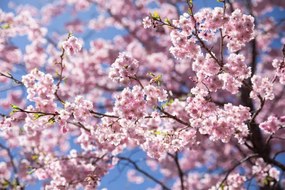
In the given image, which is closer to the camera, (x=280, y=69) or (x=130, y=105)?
(x=130, y=105)

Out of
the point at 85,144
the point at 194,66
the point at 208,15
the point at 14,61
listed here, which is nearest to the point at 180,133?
the point at 194,66

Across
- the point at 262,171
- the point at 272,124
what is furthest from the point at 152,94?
the point at 262,171

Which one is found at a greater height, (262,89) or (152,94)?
(152,94)

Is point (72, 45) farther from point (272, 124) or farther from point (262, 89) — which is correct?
point (272, 124)

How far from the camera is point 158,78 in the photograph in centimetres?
552

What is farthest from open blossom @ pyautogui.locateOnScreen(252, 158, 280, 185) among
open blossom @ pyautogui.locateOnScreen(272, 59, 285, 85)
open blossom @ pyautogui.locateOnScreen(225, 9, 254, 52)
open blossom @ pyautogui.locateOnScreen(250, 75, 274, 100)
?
open blossom @ pyautogui.locateOnScreen(225, 9, 254, 52)

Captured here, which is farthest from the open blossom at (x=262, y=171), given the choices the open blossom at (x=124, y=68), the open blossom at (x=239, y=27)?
the open blossom at (x=124, y=68)

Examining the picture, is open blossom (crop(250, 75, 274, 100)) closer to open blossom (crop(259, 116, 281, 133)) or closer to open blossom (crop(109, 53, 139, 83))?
open blossom (crop(259, 116, 281, 133))

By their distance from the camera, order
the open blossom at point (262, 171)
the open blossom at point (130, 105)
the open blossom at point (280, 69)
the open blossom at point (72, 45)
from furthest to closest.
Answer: the open blossom at point (262, 171) → the open blossom at point (72, 45) → the open blossom at point (280, 69) → the open blossom at point (130, 105)

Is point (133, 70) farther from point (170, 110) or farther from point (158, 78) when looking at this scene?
point (170, 110)

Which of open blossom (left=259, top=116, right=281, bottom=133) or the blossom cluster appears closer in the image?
the blossom cluster

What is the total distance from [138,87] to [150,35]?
12.4 meters

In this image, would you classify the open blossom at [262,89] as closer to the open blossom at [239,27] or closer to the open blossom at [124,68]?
the open blossom at [239,27]

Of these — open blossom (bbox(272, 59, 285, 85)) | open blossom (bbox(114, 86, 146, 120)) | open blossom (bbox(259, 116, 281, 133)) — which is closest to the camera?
open blossom (bbox(114, 86, 146, 120))
